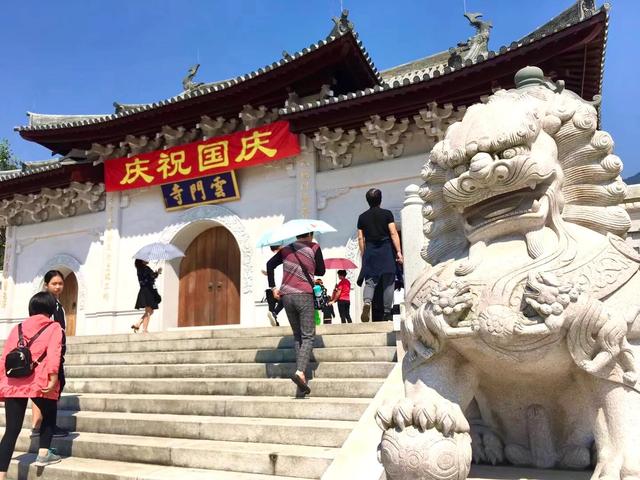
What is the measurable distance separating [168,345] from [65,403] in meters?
1.43

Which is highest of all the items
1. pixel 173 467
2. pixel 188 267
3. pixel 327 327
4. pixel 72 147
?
pixel 72 147

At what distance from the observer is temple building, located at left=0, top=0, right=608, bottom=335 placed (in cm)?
811

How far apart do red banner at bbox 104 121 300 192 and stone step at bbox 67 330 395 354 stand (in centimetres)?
423

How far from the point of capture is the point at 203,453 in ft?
11.9

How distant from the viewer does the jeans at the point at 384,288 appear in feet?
17.8

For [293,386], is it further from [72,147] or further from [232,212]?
[72,147]

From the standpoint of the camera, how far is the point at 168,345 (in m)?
6.50

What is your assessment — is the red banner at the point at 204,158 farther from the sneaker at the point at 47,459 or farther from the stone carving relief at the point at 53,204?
the sneaker at the point at 47,459

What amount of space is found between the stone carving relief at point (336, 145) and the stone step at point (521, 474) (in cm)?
751

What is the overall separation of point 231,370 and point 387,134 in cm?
524

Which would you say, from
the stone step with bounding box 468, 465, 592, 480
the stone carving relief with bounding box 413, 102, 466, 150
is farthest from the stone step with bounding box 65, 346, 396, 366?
the stone carving relief with bounding box 413, 102, 466, 150

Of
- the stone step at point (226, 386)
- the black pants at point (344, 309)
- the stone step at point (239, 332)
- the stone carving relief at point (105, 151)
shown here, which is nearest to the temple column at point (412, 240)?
the stone step at point (239, 332)

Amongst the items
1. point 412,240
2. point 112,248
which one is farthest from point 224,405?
point 112,248

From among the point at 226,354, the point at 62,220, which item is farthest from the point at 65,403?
the point at 62,220
